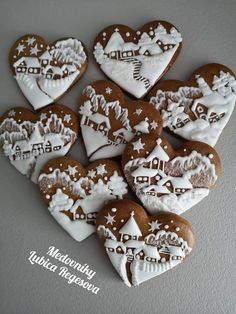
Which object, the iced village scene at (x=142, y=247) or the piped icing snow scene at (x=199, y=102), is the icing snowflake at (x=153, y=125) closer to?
the piped icing snow scene at (x=199, y=102)

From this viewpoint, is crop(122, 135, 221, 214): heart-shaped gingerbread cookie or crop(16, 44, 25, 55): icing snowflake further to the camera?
crop(16, 44, 25, 55): icing snowflake

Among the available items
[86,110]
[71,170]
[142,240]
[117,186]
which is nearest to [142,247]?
[142,240]

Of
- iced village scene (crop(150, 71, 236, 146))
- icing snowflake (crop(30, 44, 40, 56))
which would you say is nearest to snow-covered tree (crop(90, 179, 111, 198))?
iced village scene (crop(150, 71, 236, 146))

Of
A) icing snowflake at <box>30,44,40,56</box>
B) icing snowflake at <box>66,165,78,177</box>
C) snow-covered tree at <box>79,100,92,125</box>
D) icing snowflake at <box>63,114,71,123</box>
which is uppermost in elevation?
icing snowflake at <box>30,44,40,56</box>

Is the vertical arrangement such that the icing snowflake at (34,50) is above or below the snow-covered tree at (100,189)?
above

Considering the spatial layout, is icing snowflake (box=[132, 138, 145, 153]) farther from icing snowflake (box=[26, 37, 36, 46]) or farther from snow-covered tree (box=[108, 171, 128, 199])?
icing snowflake (box=[26, 37, 36, 46])

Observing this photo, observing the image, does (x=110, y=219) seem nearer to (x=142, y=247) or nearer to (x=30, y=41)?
(x=142, y=247)

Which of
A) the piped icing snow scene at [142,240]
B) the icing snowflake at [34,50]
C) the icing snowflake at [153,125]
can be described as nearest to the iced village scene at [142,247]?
the piped icing snow scene at [142,240]
